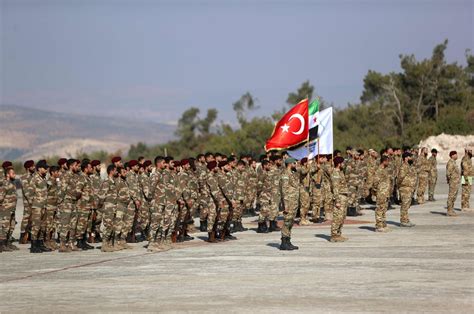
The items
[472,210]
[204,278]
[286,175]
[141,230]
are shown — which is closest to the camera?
[204,278]

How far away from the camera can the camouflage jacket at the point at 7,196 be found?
64.3ft

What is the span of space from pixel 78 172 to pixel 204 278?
6082 millimetres

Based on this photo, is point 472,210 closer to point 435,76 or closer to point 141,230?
point 141,230

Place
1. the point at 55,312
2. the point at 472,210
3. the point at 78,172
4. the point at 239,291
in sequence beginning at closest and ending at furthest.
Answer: the point at 55,312 → the point at 239,291 → the point at 78,172 → the point at 472,210

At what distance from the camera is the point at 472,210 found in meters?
25.9

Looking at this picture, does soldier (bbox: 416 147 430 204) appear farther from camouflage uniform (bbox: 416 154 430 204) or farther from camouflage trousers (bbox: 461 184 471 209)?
camouflage trousers (bbox: 461 184 471 209)

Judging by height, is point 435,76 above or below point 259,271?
above

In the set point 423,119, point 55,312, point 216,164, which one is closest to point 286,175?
point 216,164

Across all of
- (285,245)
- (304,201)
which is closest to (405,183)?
(304,201)

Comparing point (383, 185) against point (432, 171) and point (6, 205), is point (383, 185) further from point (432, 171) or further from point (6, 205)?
point (432, 171)

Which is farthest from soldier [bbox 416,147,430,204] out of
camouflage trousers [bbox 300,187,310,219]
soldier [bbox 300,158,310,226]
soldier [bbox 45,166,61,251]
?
soldier [bbox 45,166,61,251]

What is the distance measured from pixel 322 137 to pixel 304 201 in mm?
3505

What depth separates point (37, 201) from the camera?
64.2ft

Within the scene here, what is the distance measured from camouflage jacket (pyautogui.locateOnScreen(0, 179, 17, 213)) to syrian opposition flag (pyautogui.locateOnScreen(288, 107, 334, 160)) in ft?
29.3
